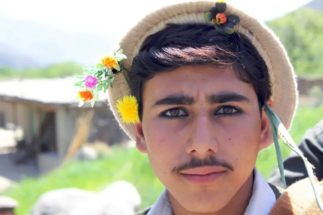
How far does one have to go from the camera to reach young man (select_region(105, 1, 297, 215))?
4.62ft

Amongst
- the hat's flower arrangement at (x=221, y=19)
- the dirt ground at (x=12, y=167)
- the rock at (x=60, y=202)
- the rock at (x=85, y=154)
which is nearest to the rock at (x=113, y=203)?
the rock at (x=60, y=202)

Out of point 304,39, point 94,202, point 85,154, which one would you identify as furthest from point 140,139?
point 304,39

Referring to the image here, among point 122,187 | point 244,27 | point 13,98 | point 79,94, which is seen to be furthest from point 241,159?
point 13,98

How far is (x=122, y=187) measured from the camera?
17.9ft

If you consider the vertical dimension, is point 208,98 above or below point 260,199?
above

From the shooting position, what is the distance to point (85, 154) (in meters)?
11.7

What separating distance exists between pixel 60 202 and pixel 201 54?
472 cm

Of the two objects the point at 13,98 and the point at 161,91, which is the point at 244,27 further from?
the point at 13,98

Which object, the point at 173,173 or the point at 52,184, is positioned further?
the point at 52,184

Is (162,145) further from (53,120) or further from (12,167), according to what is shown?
(12,167)

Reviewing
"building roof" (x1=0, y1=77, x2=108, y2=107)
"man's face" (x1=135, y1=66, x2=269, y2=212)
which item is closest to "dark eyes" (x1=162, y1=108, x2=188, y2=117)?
"man's face" (x1=135, y1=66, x2=269, y2=212)

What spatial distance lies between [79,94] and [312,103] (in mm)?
11270

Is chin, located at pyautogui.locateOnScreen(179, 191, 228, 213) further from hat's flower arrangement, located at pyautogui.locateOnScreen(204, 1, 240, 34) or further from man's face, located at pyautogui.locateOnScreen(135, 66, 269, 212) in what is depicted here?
hat's flower arrangement, located at pyautogui.locateOnScreen(204, 1, 240, 34)

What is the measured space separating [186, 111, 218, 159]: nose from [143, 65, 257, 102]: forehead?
0.32 feet
